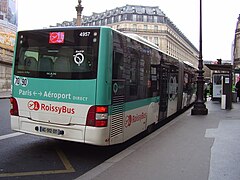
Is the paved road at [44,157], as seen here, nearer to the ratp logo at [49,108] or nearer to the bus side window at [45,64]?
the ratp logo at [49,108]

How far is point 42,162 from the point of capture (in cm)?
608

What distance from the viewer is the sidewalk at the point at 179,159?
199 inches

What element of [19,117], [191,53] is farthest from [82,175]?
[191,53]

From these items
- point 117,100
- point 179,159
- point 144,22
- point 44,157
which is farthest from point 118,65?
point 144,22

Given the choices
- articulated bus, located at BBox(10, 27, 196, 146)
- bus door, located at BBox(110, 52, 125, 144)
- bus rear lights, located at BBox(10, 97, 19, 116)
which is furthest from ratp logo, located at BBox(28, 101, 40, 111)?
bus door, located at BBox(110, 52, 125, 144)

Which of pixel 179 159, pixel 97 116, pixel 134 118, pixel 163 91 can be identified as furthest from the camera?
pixel 163 91

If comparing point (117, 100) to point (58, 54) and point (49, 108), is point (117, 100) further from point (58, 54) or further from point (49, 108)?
point (58, 54)

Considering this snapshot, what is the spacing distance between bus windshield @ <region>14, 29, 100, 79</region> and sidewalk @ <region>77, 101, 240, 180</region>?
1.82 meters

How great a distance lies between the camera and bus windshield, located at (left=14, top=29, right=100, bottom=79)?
607cm

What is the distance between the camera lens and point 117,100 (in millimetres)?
6391

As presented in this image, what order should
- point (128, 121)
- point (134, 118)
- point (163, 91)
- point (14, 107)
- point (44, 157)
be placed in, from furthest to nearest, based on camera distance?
point (163, 91) → point (134, 118) → point (128, 121) → point (14, 107) → point (44, 157)

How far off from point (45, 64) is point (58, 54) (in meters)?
0.37

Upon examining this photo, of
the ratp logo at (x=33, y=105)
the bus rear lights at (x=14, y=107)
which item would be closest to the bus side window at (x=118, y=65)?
the ratp logo at (x=33, y=105)

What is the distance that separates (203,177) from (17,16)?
167 feet
